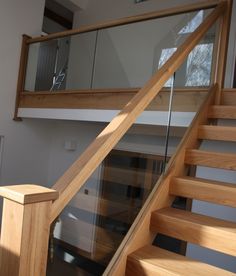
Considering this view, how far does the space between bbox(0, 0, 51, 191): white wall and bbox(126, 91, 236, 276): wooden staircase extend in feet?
10.7

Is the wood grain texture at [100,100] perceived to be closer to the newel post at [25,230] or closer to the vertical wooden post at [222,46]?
the vertical wooden post at [222,46]

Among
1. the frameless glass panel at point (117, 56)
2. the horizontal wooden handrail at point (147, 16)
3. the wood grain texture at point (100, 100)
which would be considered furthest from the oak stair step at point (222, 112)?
the horizontal wooden handrail at point (147, 16)

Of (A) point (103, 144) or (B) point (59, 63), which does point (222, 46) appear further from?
(B) point (59, 63)

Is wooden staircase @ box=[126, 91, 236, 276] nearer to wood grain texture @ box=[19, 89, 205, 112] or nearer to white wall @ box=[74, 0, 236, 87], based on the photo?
wood grain texture @ box=[19, 89, 205, 112]

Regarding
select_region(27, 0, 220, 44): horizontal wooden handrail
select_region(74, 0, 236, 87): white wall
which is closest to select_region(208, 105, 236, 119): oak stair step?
select_region(27, 0, 220, 44): horizontal wooden handrail

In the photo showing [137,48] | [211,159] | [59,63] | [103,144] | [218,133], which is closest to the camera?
[103,144]

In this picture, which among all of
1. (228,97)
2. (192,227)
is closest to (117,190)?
(192,227)

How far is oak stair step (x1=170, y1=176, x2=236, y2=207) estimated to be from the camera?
168cm

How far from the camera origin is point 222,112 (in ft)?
7.72

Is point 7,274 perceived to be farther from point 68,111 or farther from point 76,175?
point 68,111

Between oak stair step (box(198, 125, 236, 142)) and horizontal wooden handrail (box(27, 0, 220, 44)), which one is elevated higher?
horizontal wooden handrail (box(27, 0, 220, 44))

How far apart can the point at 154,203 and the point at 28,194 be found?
41.2 inches

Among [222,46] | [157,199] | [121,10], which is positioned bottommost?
[157,199]

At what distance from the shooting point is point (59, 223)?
1073mm
